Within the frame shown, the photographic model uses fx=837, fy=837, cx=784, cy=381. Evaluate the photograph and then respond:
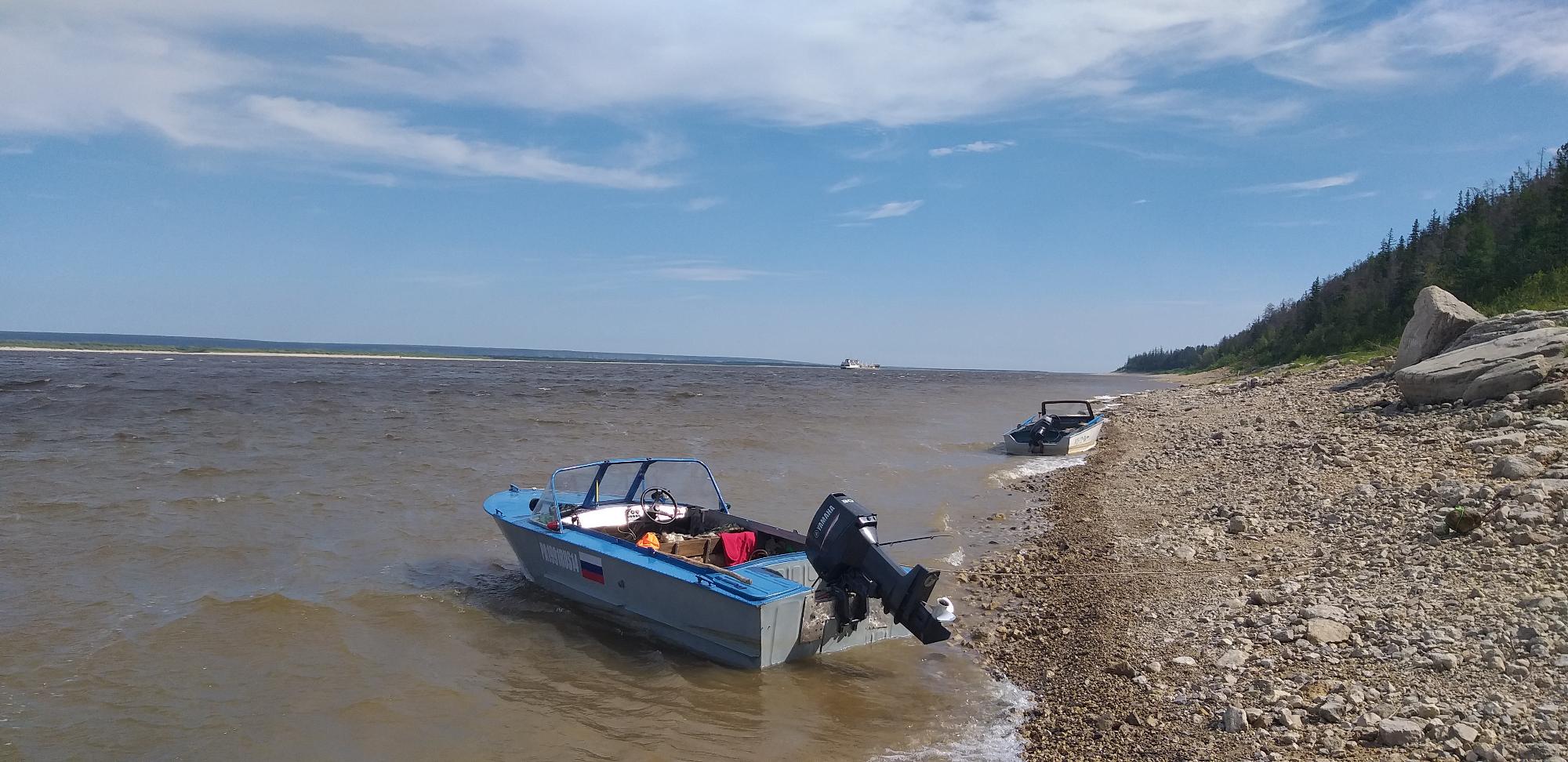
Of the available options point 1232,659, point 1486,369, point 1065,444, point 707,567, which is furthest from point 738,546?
point 1065,444

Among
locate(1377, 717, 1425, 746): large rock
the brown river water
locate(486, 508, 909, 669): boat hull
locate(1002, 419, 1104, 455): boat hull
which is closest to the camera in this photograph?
locate(1377, 717, 1425, 746): large rock

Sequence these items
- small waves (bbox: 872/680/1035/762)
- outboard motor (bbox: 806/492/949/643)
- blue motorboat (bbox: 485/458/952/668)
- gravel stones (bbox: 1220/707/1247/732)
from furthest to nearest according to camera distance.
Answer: blue motorboat (bbox: 485/458/952/668) → outboard motor (bbox: 806/492/949/643) → small waves (bbox: 872/680/1035/762) → gravel stones (bbox: 1220/707/1247/732)

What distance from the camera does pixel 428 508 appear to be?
1460 cm

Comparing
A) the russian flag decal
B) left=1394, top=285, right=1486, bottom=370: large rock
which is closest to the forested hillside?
left=1394, top=285, right=1486, bottom=370: large rock

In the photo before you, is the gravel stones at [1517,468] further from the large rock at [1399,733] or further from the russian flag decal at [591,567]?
the russian flag decal at [591,567]

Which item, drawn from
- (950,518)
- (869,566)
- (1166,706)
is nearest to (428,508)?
(950,518)

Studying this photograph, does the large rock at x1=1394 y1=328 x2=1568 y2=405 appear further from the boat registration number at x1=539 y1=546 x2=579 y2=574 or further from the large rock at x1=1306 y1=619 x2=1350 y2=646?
the boat registration number at x1=539 y1=546 x2=579 y2=574

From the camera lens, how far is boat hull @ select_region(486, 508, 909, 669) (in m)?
7.51

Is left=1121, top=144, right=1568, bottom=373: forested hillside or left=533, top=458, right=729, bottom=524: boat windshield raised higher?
left=1121, top=144, right=1568, bottom=373: forested hillside

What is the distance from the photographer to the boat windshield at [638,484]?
10.7 meters

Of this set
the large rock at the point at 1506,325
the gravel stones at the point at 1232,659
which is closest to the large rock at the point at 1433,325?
the large rock at the point at 1506,325

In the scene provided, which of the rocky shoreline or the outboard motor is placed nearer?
the rocky shoreline

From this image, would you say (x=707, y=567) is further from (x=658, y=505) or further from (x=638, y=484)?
(x=638, y=484)

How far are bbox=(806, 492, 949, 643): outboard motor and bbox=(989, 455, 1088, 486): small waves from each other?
11.3 metres
